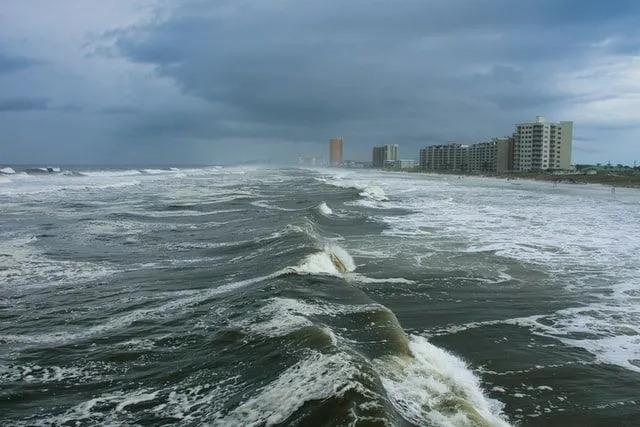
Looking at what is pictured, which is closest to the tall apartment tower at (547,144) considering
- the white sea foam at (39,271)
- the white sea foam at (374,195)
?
the white sea foam at (374,195)

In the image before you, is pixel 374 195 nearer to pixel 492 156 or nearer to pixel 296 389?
pixel 296 389

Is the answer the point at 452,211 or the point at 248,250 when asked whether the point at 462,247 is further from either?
the point at 452,211

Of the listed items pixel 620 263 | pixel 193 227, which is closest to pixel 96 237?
pixel 193 227

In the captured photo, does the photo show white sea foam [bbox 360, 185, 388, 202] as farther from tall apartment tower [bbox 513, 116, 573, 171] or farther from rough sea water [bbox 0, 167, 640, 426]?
tall apartment tower [bbox 513, 116, 573, 171]

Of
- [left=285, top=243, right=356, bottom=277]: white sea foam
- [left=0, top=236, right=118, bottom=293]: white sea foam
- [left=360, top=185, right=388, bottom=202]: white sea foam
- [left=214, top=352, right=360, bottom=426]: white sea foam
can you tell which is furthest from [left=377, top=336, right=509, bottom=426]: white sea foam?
[left=360, top=185, right=388, bottom=202]: white sea foam

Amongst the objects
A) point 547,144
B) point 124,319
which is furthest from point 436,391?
point 547,144

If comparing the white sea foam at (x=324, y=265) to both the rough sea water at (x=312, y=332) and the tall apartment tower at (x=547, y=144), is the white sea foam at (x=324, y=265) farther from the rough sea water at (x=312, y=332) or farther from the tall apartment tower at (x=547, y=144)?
the tall apartment tower at (x=547, y=144)
